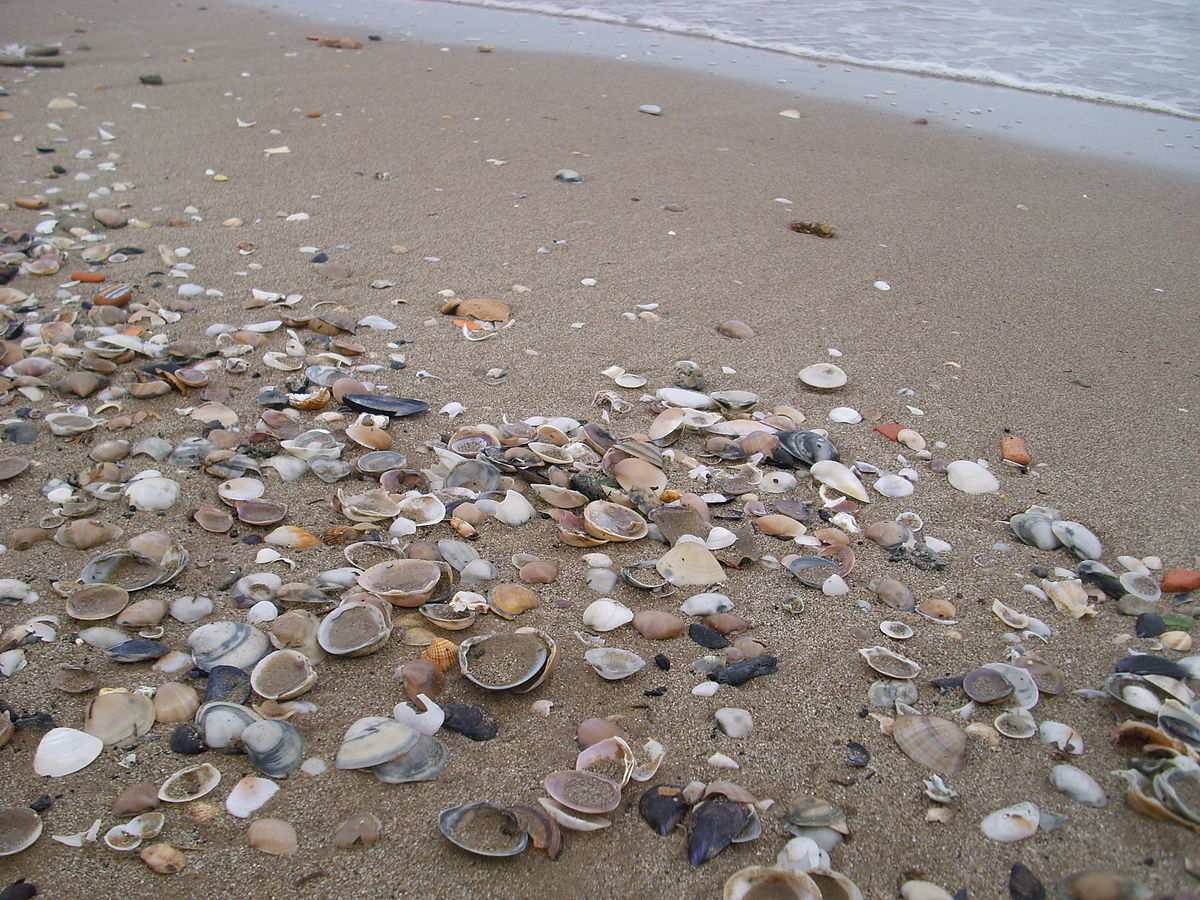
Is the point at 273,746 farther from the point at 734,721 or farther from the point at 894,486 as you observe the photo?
the point at 894,486

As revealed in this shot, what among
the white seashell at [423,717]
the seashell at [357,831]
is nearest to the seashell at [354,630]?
the white seashell at [423,717]

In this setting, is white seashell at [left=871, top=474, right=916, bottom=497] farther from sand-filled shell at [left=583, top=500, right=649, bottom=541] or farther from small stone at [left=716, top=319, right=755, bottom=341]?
small stone at [left=716, top=319, right=755, bottom=341]

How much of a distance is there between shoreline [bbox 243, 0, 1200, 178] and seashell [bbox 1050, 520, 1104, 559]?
424cm

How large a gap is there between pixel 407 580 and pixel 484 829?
2.42 ft

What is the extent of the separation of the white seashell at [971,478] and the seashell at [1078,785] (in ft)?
3.65

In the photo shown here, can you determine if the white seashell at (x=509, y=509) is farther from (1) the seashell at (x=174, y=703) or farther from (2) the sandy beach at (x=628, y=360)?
(1) the seashell at (x=174, y=703)

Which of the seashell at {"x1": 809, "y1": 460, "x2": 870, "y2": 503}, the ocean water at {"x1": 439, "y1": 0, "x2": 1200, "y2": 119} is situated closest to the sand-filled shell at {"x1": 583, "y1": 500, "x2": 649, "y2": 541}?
the seashell at {"x1": 809, "y1": 460, "x2": 870, "y2": 503}

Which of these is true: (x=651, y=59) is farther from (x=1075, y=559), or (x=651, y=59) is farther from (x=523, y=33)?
(x=1075, y=559)

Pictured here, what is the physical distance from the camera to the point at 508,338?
3377mm

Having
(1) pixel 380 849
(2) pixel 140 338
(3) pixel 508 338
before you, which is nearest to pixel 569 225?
(3) pixel 508 338

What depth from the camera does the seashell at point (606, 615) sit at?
2.05m

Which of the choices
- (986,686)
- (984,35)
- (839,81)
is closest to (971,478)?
(986,686)

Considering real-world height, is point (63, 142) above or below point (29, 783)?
above

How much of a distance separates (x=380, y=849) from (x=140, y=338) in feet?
8.07
